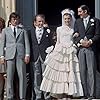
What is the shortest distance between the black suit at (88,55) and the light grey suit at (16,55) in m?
0.87

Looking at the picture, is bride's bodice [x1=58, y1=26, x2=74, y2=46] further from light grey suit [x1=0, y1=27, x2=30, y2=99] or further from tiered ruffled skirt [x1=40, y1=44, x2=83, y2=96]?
light grey suit [x1=0, y1=27, x2=30, y2=99]

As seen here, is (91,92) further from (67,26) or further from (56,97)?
(67,26)

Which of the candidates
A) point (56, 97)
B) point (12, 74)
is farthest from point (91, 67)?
point (12, 74)

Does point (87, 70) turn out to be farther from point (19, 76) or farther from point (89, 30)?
point (19, 76)

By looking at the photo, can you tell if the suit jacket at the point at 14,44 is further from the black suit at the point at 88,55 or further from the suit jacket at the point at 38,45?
the black suit at the point at 88,55

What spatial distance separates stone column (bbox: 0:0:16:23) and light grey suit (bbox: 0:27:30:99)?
93cm

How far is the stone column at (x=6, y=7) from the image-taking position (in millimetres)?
8523

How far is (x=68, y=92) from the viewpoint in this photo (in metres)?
7.44

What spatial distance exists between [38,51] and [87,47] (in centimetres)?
81

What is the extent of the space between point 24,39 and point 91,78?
1265 millimetres

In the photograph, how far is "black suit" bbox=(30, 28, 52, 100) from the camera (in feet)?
25.2

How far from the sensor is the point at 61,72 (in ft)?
24.7

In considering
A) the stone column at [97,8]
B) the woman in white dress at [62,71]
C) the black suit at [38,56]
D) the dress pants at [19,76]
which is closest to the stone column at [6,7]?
the black suit at [38,56]

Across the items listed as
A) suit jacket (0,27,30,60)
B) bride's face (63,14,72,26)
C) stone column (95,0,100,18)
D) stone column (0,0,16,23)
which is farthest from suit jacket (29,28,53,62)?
stone column (95,0,100,18)
